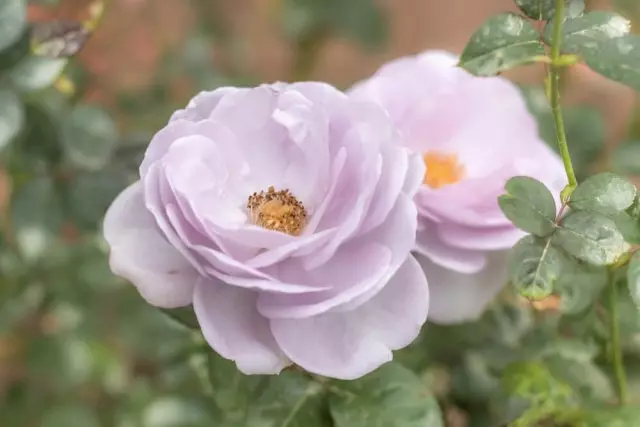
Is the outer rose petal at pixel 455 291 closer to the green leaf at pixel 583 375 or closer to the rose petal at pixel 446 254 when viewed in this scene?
the rose petal at pixel 446 254

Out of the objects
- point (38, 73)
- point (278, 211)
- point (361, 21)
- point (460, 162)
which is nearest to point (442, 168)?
point (460, 162)

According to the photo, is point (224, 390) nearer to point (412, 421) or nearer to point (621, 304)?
point (412, 421)

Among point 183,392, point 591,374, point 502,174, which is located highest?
point 502,174

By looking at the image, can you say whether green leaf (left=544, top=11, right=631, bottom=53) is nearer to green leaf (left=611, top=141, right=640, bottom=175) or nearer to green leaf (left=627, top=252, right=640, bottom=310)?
green leaf (left=627, top=252, right=640, bottom=310)

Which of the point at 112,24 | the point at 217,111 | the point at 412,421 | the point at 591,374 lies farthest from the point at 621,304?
the point at 112,24

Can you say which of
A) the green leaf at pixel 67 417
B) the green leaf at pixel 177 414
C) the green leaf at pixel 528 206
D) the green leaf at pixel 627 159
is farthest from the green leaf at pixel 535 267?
the green leaf at pixel 67 417
